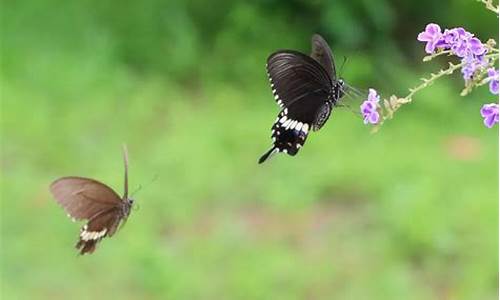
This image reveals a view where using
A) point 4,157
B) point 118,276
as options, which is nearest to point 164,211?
point 118,276

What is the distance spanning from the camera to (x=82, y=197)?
1.85 metres

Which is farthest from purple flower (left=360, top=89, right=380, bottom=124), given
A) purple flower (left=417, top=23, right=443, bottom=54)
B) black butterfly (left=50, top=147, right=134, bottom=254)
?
black butterfly (left=50, top=147, right=134, bottom=254)

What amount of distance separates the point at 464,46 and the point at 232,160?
3708mm

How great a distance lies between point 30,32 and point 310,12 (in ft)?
5.29

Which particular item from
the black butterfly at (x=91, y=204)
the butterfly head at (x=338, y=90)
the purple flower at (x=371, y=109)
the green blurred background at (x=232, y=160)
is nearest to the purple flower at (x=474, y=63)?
the purple flower at (x=371, y=109)

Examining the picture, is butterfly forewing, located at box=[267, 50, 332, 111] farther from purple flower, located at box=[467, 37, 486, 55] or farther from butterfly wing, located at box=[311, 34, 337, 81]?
purple flower, located at box=[467, 37, 486, 55]

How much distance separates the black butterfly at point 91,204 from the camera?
1784mm

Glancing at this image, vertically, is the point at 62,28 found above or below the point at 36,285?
above

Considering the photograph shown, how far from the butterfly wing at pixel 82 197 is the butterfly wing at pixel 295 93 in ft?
1.77

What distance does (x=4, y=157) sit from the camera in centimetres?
492

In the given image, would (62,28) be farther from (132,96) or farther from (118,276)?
(118,276)

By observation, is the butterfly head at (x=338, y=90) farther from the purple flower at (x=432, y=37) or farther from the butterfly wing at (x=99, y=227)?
the butterfly wing at (x=99, y=227)

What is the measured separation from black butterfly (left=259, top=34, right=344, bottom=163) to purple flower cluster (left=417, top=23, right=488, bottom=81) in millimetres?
170

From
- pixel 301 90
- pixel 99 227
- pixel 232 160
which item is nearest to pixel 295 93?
pixel 301 90
